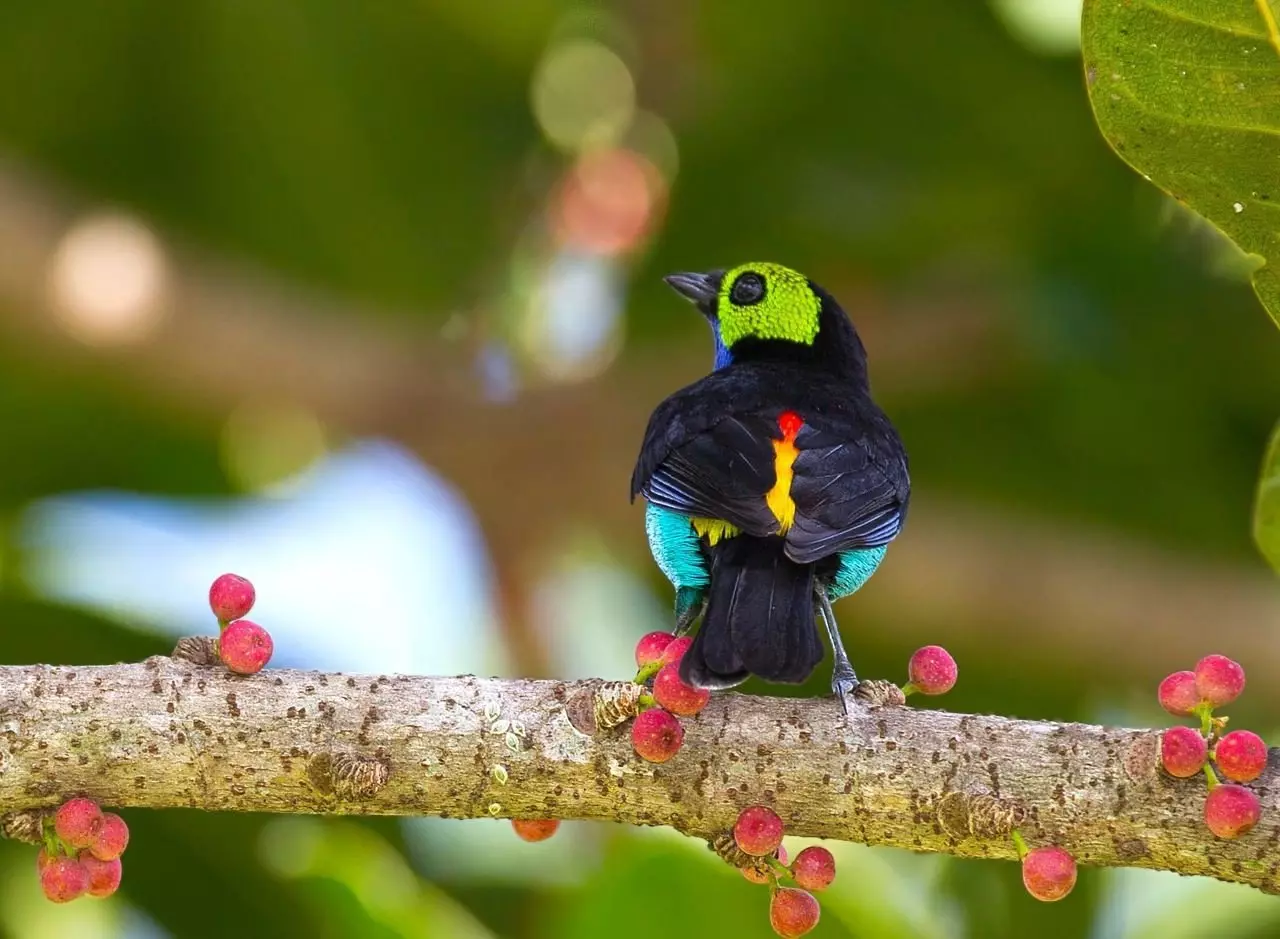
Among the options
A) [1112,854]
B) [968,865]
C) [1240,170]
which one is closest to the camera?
[1112,854]

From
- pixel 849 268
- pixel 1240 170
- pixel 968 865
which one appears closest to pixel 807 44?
pixel 849 268

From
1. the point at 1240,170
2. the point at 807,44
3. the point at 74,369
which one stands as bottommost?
the point at 1240,170

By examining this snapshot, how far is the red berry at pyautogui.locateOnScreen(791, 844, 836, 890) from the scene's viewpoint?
2.30 m

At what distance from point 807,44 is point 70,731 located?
3.98m

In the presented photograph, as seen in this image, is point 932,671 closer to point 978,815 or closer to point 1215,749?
point 978,815

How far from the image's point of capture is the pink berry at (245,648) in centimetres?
231

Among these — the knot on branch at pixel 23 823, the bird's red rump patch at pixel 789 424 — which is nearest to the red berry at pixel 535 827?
the knot on branch at pixel 23 823

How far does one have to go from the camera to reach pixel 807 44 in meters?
5.60

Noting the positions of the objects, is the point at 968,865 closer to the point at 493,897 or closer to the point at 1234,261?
the point at 493,897

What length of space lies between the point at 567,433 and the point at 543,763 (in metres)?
3.05

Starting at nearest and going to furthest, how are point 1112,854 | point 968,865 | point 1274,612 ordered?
point 1112,854 → point 968,865 → point 1274,612

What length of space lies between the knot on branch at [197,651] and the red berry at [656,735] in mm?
583

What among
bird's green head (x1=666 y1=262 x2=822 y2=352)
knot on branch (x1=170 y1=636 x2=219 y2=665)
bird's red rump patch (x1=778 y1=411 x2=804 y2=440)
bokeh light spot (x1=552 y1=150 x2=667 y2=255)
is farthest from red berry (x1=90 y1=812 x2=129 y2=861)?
bokeh light spot (x1=552 y1=150 x2=667 y2=255)

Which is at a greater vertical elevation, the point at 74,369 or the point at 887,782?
the point at 74,369
